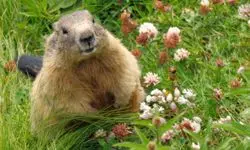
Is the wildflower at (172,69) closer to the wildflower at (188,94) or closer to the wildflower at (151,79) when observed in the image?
the wildflower at (151,79)

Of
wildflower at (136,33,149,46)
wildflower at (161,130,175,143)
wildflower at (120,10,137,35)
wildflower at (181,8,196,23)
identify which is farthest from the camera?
wildflower at (181,8,196,23)

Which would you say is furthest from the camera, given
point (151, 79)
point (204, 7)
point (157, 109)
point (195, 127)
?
point (204, 7)

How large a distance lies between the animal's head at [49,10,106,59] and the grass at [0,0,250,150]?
402 mm

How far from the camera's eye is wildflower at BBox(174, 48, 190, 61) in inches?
181

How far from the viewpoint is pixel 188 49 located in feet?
16.4

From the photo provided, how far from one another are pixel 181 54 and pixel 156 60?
28 cm

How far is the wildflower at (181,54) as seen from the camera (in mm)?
4605

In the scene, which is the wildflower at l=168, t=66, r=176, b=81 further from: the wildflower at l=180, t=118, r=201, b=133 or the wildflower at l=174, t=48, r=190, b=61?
the wildflower at l=180, t=118, r=201, b=133

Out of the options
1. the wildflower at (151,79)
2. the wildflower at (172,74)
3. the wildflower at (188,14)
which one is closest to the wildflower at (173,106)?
the wildflower at (172,74)

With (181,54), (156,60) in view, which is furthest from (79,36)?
(156,60)

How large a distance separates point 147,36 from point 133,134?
738mm

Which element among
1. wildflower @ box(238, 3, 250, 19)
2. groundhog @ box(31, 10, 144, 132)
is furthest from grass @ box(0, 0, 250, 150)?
wildflower @ box(238, 3, 250, 19)

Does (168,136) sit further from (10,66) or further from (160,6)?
(10,66)

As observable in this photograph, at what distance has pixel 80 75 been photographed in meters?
4.19
